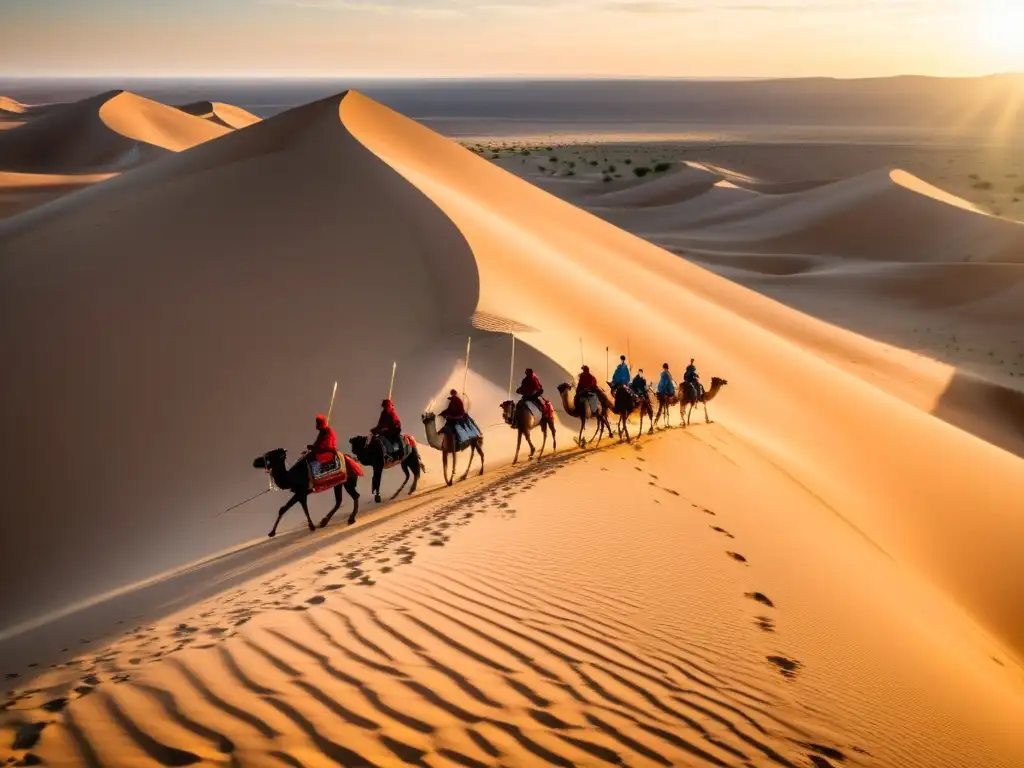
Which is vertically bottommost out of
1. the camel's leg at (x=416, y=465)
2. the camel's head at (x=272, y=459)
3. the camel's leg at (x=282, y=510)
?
the camel's leg at (x=282, y=510)

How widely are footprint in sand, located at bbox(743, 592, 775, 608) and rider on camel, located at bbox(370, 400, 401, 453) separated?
4688mm

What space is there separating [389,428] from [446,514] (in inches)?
70.5

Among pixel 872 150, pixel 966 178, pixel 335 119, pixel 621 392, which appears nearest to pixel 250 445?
pixel 621 392

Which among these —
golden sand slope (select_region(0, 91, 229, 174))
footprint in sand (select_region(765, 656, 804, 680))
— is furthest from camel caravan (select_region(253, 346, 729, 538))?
golden sand slope (select_region(0, 91, 229, 174))

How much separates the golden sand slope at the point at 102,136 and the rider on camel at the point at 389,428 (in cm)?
5575

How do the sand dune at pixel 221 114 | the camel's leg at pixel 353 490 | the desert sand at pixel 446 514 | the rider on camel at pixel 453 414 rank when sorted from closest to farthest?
the desert sand at pixel 446 514 < the camel's leg at pixel 353 490 < the rider on camel at pixel 453 414 < the sand dune at pixel 221 114

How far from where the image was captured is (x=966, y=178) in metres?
72.2

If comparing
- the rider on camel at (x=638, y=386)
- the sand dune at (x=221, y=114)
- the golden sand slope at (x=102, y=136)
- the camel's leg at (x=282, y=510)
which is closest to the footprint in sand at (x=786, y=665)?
the camel's leg at (x=282, y=510)

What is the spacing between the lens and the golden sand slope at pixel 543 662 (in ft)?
15.1

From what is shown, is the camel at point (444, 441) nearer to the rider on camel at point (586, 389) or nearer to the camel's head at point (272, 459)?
the rider on camel at point (586, 389)

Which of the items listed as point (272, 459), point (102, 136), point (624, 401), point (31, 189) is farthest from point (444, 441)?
point (102, 136)

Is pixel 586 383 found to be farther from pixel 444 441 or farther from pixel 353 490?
pixel 353 490

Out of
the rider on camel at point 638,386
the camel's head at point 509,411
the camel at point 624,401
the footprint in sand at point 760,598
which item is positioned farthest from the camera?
the rider on camel at point 638,386

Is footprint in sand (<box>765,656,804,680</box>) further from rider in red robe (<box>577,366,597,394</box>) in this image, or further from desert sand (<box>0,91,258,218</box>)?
desert sand (<box>0,91,258,218</box>)
